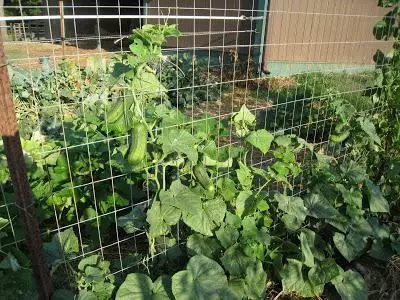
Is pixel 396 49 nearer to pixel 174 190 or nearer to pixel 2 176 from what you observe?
pixel 174 190

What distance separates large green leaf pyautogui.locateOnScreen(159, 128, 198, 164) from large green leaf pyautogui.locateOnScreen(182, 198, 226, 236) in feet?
0.86

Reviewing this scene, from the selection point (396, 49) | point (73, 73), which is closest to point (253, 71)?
point (73, 73)

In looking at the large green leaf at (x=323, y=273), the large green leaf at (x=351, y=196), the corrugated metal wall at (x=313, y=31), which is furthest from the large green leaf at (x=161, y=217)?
the corrugated metal wall at (x=313, y=31)

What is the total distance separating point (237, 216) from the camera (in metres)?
2.19

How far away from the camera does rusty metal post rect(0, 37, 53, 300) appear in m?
1.47

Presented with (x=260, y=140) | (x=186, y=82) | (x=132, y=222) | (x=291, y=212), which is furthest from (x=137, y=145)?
(x=186, y=82)

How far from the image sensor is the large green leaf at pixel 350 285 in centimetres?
227

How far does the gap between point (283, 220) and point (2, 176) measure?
5.10ft

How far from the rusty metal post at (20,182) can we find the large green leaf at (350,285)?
154 cm

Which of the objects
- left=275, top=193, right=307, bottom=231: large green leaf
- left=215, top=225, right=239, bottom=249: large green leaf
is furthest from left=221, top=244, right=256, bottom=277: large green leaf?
left=275, top=193, right=307, bottom=231: large green leaf

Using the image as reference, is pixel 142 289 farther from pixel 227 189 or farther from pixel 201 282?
pixel 227 189

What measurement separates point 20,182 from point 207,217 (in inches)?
35.3

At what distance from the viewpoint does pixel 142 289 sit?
72.5 inches

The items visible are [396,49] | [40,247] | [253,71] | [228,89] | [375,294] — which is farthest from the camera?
[253,71]
